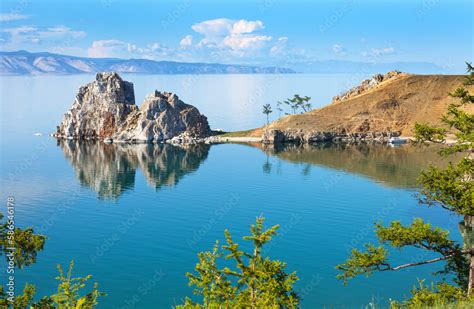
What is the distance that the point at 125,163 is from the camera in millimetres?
150375

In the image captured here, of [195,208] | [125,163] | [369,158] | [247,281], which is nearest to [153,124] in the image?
[125,163]

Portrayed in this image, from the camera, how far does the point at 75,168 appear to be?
461ft

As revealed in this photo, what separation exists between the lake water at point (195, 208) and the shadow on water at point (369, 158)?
0.46 m

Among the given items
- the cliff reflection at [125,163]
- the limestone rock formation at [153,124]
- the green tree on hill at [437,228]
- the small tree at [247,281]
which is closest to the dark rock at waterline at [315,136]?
the cliff reflection at [125,163]

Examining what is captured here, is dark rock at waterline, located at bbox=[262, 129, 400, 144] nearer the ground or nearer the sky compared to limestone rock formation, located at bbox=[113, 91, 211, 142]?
nearer the ground

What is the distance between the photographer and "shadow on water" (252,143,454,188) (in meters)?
127

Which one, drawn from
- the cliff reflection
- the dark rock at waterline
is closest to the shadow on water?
the dark rock at waterline

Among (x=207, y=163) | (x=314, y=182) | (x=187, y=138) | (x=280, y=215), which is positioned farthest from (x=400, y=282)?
(x=187, y=138)

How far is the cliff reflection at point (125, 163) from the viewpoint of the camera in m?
122

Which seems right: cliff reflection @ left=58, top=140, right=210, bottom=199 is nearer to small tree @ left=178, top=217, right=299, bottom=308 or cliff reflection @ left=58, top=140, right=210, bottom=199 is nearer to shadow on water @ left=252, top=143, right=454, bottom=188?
shadow on water @ left=252, top=143, right=454, bottom=188

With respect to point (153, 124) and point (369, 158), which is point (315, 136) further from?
point (153, 124)

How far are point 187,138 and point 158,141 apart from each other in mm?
10459

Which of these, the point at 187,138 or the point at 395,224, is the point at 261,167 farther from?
the point at 395,224

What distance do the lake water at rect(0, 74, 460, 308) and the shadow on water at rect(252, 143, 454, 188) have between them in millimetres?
460
